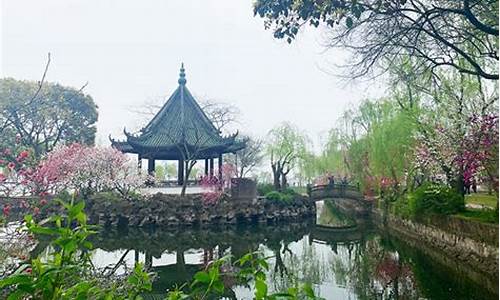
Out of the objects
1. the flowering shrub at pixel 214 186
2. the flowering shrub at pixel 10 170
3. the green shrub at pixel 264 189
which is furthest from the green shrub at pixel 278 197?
the flowering shrub at pixel 10 170

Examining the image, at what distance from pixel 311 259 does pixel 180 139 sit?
706 centimetres

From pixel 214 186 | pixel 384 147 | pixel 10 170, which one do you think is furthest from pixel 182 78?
pixel 10 170

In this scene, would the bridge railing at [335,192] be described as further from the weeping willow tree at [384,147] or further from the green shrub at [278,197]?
the green shrub at [278,197]

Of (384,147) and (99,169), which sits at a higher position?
(384,147)

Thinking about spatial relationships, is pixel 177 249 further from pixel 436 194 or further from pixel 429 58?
pixel 429 58

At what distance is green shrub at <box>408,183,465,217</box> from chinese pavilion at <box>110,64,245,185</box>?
A: 691 centimetres

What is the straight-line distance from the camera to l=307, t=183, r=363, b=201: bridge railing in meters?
14.9

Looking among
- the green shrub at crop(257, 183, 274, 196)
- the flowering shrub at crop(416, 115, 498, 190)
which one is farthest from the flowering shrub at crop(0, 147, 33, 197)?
the green shrub at crop(257, 183, 274, 196)

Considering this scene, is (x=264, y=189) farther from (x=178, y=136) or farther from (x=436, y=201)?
(x=436, y=201)

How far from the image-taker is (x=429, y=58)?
404cm

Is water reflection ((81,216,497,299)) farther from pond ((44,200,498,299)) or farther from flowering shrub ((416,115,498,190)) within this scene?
flowering shrub ((416,115,498,190))

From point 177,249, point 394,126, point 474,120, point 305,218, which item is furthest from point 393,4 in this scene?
point 305,218

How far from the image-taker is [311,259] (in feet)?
24.0

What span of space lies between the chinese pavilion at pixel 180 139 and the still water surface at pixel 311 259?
10.6 feet
